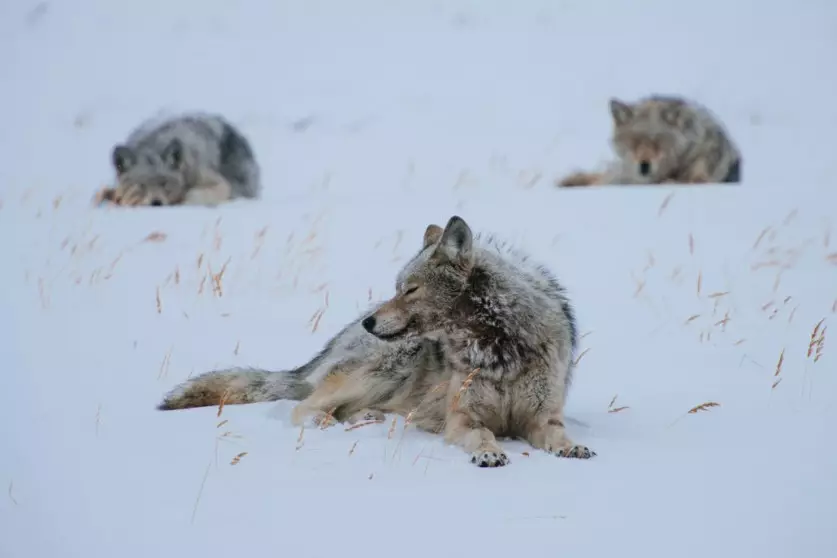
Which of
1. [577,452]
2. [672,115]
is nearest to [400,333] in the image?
[577,452]

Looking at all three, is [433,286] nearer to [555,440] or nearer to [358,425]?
[358,425]

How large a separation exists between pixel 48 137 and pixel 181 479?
11.3 metres

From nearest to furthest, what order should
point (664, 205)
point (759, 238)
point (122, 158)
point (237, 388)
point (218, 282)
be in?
1. point (237, 388)
2. point (218, 282)
3. point (759, 238)
4. point (664, 205)
5. point (122, 158)

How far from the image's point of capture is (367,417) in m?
4.82

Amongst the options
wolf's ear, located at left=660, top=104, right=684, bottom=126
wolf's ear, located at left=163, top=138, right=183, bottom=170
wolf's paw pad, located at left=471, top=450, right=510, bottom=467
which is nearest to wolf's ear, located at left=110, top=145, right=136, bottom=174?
wolf's ear, located at left=163, top=138, right=183, bottom=170

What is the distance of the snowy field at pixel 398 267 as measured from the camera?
11.3ft

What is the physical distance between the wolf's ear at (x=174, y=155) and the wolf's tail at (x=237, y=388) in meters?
7.85

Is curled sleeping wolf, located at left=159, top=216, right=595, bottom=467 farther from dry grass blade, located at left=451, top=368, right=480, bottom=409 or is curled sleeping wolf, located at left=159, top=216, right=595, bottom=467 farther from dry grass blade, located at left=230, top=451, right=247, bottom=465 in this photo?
dry grass blade, located at left=230, top=451, right=247, bottom=465

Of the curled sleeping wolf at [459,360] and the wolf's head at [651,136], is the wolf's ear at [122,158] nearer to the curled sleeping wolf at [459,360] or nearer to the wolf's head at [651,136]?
the wolf's head at [651,136]

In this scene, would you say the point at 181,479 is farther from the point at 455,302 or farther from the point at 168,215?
the point at 168,215

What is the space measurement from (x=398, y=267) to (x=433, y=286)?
10.2ft

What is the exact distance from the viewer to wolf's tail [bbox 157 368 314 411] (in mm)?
4836

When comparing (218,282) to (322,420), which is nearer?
(322,420)

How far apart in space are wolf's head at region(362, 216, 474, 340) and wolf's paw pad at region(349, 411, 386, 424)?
1.67 ft
